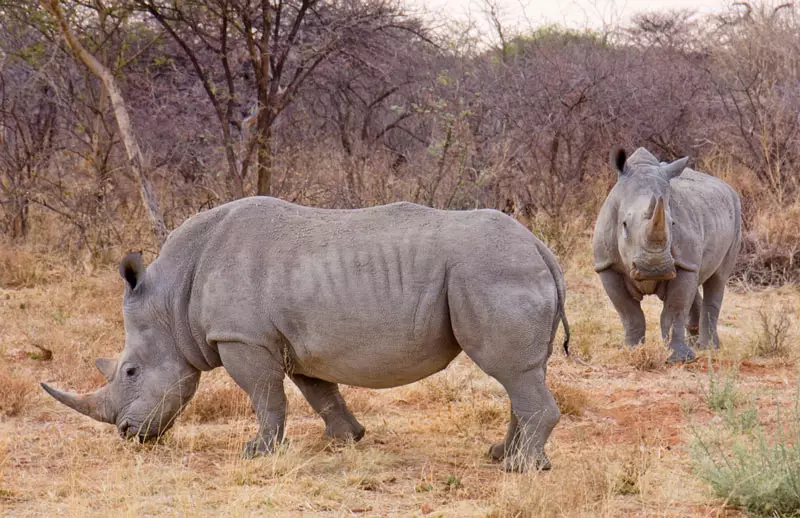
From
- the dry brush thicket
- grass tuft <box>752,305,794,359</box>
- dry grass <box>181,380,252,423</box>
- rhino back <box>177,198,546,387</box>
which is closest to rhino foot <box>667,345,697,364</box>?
grass tuft <box>752,305,794,359</box>

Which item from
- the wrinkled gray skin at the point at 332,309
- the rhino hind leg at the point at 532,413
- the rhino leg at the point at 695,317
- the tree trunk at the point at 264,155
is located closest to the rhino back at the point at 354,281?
the wrinkled gray skin at the point at 332,309

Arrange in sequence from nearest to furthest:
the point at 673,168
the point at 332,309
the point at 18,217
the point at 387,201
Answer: the point at 332,309 → the point at 673,168 → the point at 387,201 → the point at 18,217

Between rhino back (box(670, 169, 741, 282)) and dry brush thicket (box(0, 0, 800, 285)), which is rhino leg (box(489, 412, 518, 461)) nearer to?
rhino back (box(670, 169, 741, 282))

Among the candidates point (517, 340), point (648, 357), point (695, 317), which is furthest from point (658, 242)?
point (517, 340)

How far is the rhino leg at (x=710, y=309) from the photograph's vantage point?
29.9ft

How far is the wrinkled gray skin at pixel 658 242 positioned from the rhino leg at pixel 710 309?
90mm

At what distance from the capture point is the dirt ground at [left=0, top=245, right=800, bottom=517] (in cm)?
478

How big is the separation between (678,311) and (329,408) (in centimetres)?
→ 344

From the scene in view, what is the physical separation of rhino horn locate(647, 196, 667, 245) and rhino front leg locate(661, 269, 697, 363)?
1.94ft

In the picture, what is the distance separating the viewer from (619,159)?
8.27m

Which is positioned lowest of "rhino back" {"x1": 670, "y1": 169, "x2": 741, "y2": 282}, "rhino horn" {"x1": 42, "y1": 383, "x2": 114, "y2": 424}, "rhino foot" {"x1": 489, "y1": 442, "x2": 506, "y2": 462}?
"rhino foot" {"x1": 489, "y1": 442, "x2": 506, "y2": 462}

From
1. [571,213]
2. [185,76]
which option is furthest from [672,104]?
[185,76]

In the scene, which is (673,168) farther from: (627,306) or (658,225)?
(627,306)

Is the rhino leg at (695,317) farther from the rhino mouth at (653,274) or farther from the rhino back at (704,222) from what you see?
the rhino mouth at (653,274)
